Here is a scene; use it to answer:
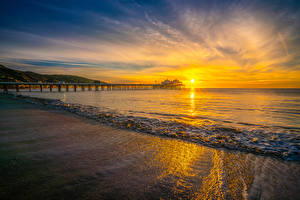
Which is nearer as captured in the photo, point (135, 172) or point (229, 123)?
point (135, 172)

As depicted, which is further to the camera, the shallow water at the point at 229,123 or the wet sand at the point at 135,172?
the shallow water at the point at 229,123

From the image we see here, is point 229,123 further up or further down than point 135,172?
further down

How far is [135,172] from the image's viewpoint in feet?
8.71

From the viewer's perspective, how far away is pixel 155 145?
14.0 ft

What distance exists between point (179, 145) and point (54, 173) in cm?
331

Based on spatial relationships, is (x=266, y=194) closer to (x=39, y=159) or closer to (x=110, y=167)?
(x=110, y=167)

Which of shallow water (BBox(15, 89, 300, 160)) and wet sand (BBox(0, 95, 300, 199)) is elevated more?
wet sand (BBox(0, 95, 300, 199))

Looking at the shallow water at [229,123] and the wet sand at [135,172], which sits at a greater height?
the wet sand at [135,172]

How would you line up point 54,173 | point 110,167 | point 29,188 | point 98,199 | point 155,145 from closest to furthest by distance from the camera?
1. point 98,199
2. point 29,188
3. point 54,173
4. point 110,167
5. point 155,145

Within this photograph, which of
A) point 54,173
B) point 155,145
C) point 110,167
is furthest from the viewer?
point 155,145

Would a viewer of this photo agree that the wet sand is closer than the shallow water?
Yes

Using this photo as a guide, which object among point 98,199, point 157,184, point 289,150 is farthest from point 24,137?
point 289,150

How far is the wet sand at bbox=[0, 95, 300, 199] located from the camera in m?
2.09

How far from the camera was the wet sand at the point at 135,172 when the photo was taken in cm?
209
